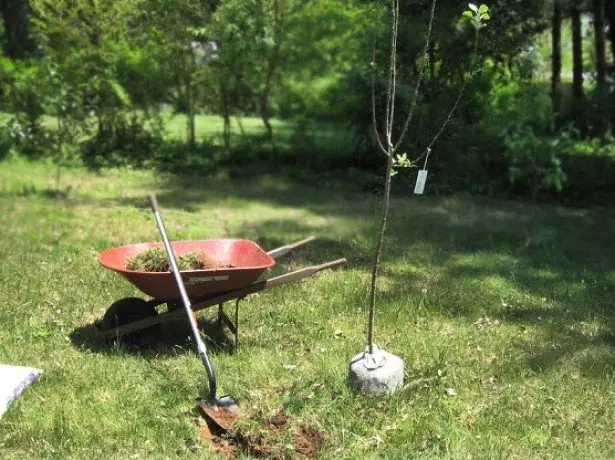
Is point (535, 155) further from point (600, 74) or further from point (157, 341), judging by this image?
point (157, 341)

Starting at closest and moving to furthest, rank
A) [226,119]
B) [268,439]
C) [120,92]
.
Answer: [268,439], [120,92], [226,119]

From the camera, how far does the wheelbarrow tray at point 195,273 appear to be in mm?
4523

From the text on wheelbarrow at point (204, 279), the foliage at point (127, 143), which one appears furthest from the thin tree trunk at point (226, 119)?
the text on wheelbarrow at point (204, 279)

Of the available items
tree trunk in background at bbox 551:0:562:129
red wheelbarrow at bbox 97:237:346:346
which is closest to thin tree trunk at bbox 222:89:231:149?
tree trunk in background at bbox 551:0:562:129

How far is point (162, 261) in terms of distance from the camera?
15.9ft

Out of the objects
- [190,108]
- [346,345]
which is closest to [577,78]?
[190,108]

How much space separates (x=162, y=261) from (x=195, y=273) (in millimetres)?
417

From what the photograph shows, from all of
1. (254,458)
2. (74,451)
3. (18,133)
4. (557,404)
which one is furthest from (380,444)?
(18,133)

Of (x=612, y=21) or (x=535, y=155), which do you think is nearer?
(x=535, y=155)

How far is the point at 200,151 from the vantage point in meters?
13.8

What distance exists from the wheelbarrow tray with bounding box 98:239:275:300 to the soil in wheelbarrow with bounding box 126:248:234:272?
0.29 feet

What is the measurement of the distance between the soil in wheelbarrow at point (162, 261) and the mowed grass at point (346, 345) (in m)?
0.53

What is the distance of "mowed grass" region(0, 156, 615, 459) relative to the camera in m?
3.74

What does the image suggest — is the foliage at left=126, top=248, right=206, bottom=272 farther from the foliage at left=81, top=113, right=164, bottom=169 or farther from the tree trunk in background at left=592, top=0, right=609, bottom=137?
the tree trunk in background at left=592, top=0, right=609, bottom=137
